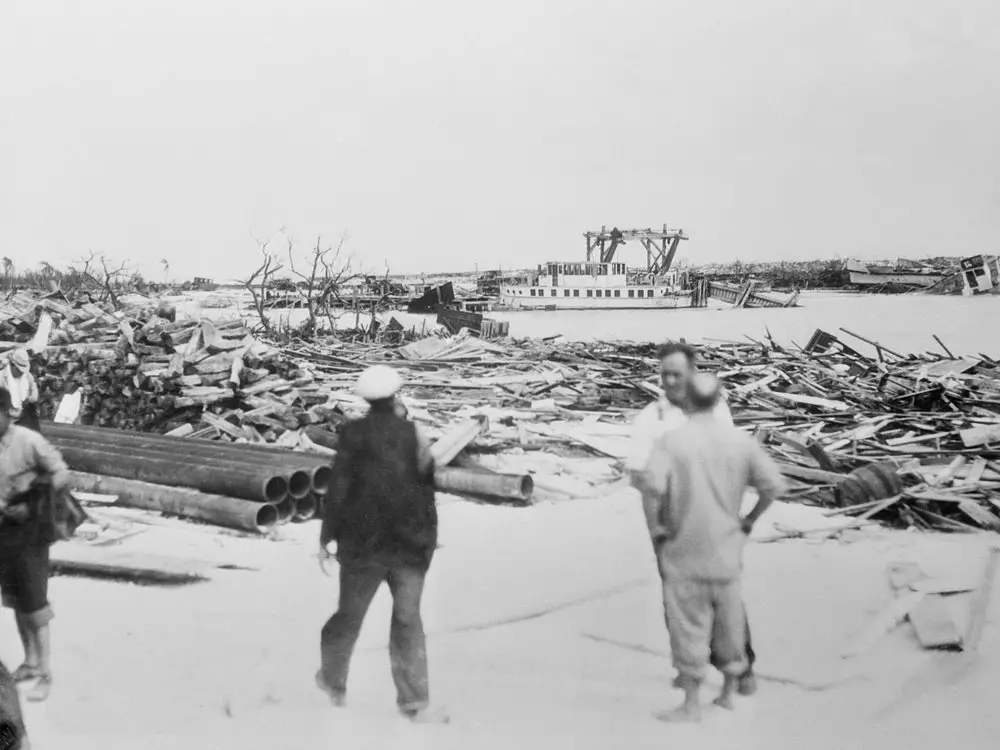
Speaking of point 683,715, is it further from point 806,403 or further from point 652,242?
point 806,403

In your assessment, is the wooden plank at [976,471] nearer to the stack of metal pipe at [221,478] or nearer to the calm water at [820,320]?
the calm water at [820,320]

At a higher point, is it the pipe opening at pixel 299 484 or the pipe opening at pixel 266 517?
the pipe opening at pixel 299 484

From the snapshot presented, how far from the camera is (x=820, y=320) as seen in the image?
4.57 meters

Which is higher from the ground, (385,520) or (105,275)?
(105,275)

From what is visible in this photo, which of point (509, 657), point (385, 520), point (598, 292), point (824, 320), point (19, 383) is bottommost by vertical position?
point (509, 657)

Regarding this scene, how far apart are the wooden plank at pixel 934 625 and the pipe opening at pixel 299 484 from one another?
2.33 metres

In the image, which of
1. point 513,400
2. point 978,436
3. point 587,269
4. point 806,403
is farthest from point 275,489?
point 806,403

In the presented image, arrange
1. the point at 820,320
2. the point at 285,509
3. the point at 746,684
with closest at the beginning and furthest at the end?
the point at 746,684 → the point at 285,509 → the point at 820,320

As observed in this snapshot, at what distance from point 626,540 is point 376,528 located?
115 cm

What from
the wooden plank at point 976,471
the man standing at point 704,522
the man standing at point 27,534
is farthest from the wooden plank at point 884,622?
the man standing at point 27,534

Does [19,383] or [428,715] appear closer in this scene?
[428,715]

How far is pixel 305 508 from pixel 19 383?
6.35 feet

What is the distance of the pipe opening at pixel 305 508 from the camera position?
329cm

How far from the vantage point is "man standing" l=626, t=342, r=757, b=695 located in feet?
8.10
